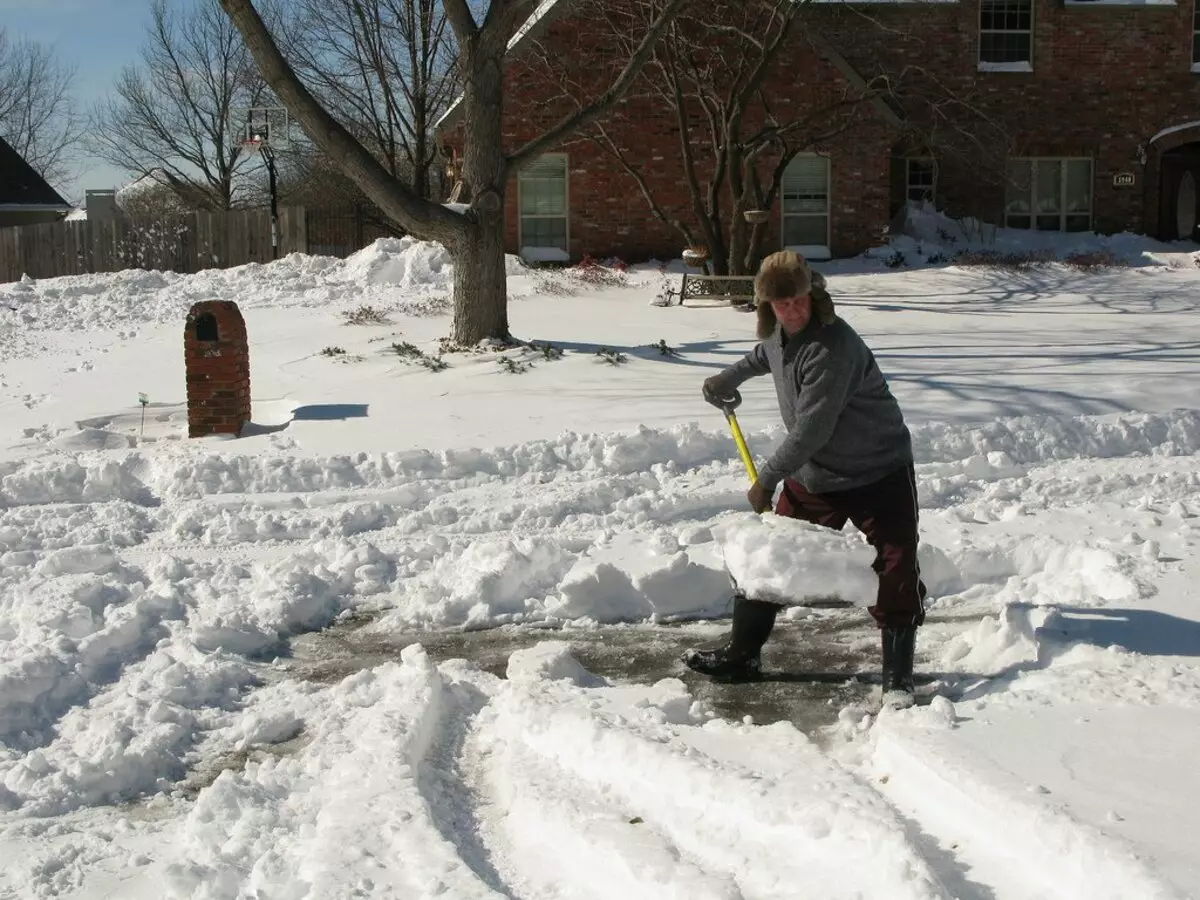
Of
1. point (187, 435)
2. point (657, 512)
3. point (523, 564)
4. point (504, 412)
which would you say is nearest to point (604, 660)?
point (523, 564)

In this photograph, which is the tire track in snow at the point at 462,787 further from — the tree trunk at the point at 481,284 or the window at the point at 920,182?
the window at the point at 920,182

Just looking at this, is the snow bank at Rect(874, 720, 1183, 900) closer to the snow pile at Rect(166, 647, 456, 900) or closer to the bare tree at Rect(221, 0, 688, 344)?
the snow pile at Rect(166, 647, 456, 900)

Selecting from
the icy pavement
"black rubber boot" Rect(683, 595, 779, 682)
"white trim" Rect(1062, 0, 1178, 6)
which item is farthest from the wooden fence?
"black rubber boot" Rect(683, 595, 779, 682)

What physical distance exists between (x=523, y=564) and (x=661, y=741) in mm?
2390

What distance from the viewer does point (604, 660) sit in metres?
5.69

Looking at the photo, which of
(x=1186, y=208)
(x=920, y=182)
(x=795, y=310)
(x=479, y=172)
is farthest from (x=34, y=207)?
(x=795, y=310)

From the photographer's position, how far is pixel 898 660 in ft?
16.1

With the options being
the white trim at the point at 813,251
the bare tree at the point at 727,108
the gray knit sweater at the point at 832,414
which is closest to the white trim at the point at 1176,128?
the bare tree at the point at 727,108

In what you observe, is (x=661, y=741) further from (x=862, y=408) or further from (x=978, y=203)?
(x=978, y=203)

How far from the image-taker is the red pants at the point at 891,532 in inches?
194

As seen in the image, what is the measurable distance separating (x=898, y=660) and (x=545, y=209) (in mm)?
18601

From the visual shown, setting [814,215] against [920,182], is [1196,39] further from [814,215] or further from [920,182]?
[814,215]

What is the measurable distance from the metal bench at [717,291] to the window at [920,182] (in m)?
8.70

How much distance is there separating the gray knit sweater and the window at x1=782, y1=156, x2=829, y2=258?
18.0 metres
